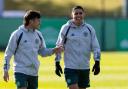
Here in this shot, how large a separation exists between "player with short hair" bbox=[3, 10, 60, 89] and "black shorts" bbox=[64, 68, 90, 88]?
1.12 metres

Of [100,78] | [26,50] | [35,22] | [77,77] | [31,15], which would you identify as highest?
[31,15]

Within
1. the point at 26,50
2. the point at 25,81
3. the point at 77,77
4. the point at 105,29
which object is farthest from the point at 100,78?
the point at 105,29

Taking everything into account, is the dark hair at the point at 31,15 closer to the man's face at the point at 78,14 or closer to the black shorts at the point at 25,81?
the black shorts at the point at 25,81

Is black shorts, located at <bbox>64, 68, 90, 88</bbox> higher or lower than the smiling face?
lower

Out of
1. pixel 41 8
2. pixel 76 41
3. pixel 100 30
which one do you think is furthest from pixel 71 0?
pixel 76 41

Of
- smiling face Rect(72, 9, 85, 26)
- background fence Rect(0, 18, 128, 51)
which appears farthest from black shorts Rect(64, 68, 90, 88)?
background fence Rect(0, 18, 128, 51)

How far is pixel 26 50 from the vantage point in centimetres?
1178

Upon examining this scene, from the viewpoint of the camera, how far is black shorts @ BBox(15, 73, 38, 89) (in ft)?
37.9

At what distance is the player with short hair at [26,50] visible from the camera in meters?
11.6

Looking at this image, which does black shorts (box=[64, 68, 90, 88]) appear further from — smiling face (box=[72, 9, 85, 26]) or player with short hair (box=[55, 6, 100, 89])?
smiling face (box=[72, 9, 85, 26])

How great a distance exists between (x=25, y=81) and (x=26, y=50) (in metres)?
0.55

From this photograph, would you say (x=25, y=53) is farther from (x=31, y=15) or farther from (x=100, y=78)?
(x=100, y=78)

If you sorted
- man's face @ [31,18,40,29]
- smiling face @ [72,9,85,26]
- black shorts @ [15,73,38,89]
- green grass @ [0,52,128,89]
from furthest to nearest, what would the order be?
1. green grass @ [0,52,128,89]
2. smiling face @ [72,9,85,26]
3. man's face @ [31,18,40,29]
4. black shorts @ [15,73,38,89]

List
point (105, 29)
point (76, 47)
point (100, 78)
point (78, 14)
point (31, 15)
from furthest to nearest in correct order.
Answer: point (105, 29)
point (100, 78)
point (76, 47)
point (78, 14)
point (31, 15)
